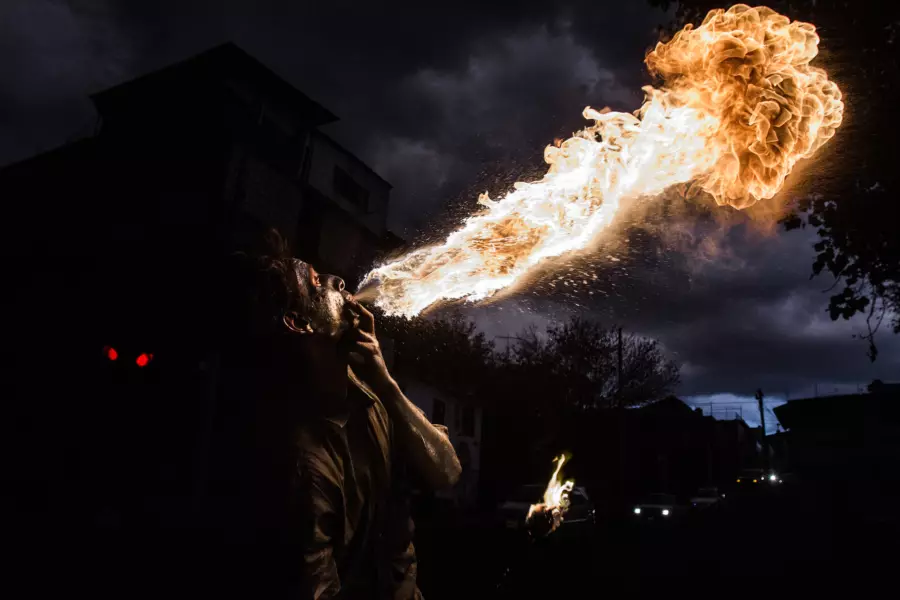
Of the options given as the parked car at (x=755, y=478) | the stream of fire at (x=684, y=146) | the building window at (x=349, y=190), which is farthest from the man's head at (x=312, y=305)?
the parked car at (x=755, y=478)

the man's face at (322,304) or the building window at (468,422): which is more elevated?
the building window at (468,422)

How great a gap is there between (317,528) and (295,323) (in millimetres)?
752

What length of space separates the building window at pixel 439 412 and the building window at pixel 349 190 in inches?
412

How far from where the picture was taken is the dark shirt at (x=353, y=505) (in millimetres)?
2262

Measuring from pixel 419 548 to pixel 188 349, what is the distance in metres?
5.95

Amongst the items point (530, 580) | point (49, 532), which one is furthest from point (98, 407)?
point (530, 580)

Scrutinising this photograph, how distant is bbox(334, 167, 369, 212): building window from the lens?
24828 mm

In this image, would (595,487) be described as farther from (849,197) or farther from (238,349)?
(238,349)

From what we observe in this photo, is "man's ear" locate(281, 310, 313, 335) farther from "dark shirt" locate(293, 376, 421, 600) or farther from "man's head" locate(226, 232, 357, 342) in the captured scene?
"dark shirt" locate(293, 376, 421, 600)

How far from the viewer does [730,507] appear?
20109mm

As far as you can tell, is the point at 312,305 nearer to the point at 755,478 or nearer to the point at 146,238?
the point at 146,238

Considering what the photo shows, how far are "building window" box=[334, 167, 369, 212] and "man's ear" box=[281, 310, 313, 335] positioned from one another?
22.7 m

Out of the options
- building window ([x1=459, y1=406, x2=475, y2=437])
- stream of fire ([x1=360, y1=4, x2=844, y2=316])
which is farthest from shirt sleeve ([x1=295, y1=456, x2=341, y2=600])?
building window ([x1=459, y1=406, x2=475, y2=437])

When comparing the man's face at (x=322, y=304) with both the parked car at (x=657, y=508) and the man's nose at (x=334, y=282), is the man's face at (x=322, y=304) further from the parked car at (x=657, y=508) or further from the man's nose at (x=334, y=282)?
the parked car at (x=657, y=508)
